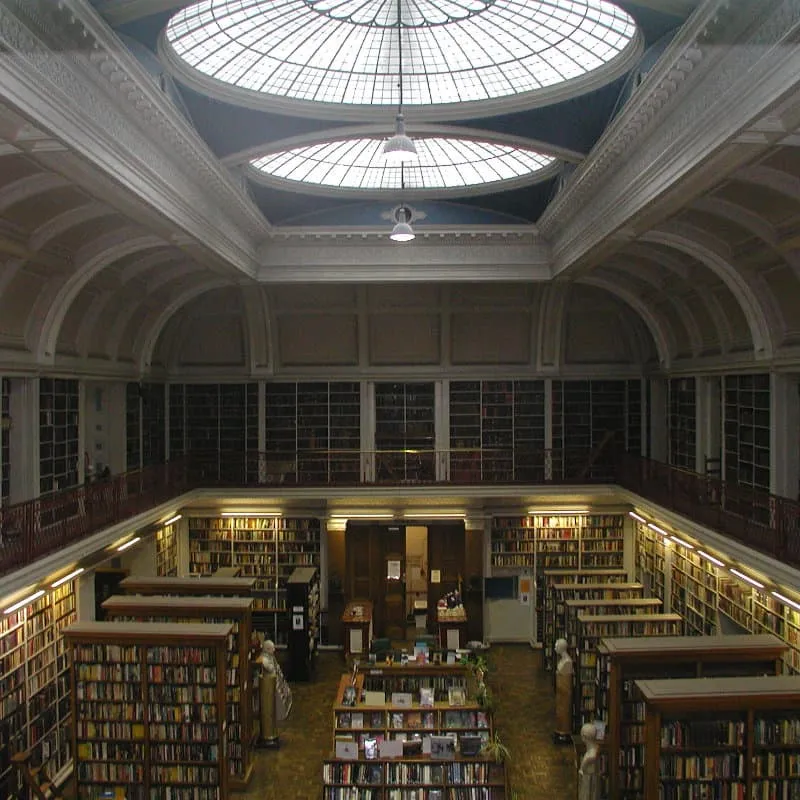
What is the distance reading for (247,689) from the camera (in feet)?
33.2

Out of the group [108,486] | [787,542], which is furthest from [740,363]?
[108,486]

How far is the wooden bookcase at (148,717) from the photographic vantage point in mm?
9148

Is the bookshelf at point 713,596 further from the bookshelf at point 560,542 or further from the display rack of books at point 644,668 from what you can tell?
the display rack of books at point 644,668

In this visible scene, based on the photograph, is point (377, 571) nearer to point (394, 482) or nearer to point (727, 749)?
point (394, 482)

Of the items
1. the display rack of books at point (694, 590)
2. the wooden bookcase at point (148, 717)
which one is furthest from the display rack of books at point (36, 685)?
the display rack of books at point (694, 590)

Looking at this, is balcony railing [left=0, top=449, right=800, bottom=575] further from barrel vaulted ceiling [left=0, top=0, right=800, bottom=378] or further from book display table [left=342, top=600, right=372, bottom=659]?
book display table [left=342, top=600, right=372, bottom=659]

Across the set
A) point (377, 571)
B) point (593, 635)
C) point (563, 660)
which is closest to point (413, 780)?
point (563, 660)

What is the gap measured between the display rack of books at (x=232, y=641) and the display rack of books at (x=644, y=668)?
4.28 meters

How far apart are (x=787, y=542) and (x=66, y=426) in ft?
31.7

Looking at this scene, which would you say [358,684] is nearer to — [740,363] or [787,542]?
[787,542]

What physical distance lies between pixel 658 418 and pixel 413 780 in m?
9.42

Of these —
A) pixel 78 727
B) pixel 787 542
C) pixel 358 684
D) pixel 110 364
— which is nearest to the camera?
pixel 787 542

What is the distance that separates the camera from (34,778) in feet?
27.5

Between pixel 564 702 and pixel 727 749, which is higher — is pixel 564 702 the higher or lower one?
the lower one
